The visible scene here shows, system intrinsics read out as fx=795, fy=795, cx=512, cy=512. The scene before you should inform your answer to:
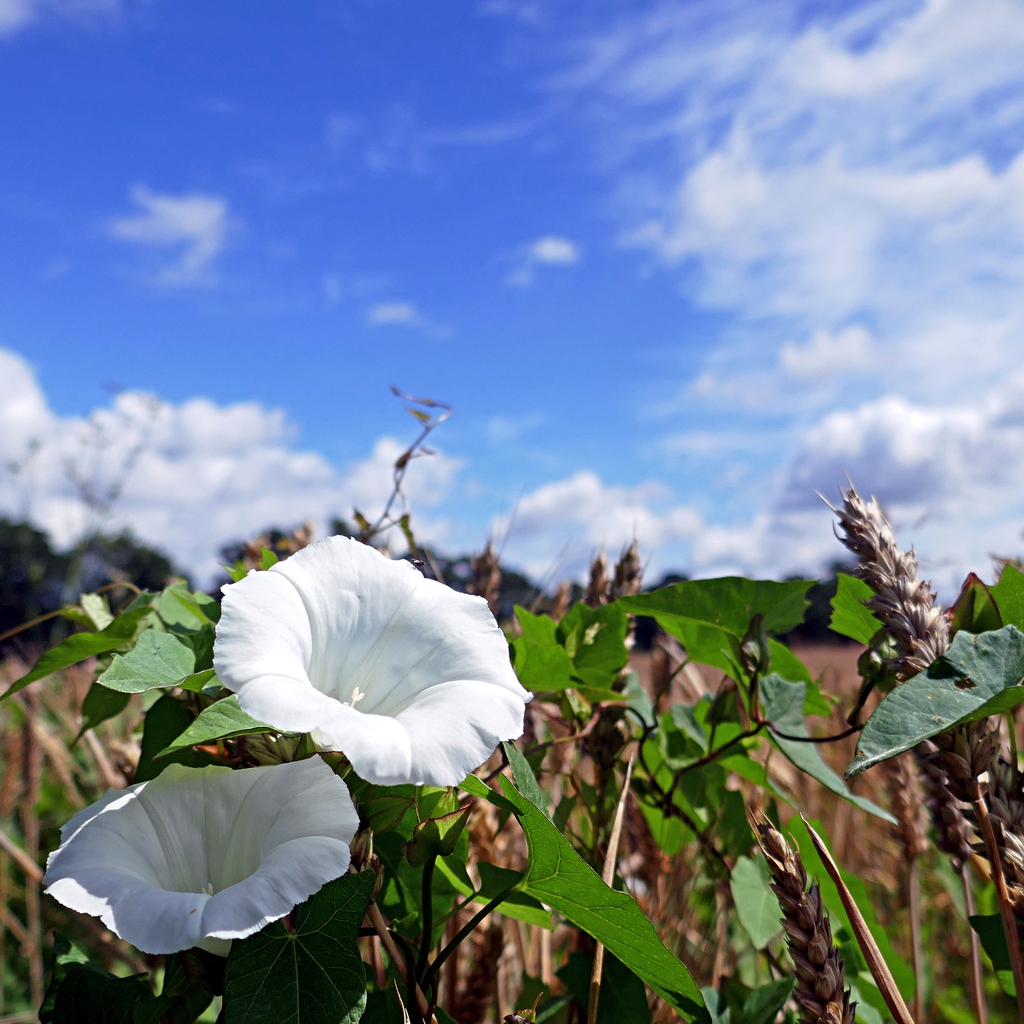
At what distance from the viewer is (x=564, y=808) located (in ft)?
3.06

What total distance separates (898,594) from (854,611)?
0.17 meters

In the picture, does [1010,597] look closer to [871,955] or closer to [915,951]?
[871,955]

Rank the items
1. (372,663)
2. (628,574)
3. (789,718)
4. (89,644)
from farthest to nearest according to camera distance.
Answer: (628,574), (789,718), (89,644), (372,663)

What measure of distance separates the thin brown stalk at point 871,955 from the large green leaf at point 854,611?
0.26 m

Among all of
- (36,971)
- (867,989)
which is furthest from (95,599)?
(36,971)

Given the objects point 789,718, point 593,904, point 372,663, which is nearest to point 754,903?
point 789,718

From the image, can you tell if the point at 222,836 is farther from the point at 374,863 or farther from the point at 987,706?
the point at 987,706

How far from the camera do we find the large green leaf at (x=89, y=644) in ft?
2.44

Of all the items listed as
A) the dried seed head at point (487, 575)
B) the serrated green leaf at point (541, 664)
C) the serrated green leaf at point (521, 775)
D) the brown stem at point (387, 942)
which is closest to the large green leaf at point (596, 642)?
the serrated green leaf at point (541, 664)

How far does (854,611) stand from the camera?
2.70ft

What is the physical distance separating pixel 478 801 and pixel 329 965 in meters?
0.38

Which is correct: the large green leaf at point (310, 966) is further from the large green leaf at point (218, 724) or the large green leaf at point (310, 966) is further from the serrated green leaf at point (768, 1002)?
the serrated green leaf at point (768, 1002)

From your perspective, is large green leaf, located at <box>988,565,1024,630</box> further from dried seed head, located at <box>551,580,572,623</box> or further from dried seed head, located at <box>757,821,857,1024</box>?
dried seed head, located at <box>551,580,572,623</box>

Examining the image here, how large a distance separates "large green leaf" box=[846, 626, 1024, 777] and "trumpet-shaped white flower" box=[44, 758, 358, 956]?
0.35 m
